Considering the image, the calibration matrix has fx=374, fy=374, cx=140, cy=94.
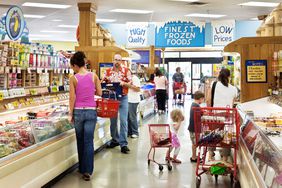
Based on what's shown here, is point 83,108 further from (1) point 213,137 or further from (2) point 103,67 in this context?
(2) point 103,67

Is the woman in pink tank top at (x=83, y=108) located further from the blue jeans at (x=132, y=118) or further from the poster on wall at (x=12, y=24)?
the blue jeans at (x=132, y=118)

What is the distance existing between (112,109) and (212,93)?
5.67 feet

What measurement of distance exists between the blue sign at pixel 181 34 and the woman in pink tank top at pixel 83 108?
26.4 feet

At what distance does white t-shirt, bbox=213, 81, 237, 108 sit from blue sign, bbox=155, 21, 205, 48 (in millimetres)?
6881

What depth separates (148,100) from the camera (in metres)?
12.8

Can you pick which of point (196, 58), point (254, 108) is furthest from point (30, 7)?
point (196, 58)

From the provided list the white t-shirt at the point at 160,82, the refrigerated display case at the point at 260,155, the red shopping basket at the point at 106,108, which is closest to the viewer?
the refrigerated display case at the point at 260,155

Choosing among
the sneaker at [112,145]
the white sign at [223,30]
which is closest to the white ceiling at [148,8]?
the white sign at [223,30]

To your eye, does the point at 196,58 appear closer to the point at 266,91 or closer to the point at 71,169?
the point at 266,91

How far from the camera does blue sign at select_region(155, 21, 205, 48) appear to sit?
12719 mm

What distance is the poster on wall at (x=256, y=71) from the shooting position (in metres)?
7.39

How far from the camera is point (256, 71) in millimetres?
7422

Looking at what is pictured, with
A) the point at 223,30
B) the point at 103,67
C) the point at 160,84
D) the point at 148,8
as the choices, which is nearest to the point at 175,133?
the point at 103,67

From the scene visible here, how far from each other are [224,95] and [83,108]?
2.30 metres
